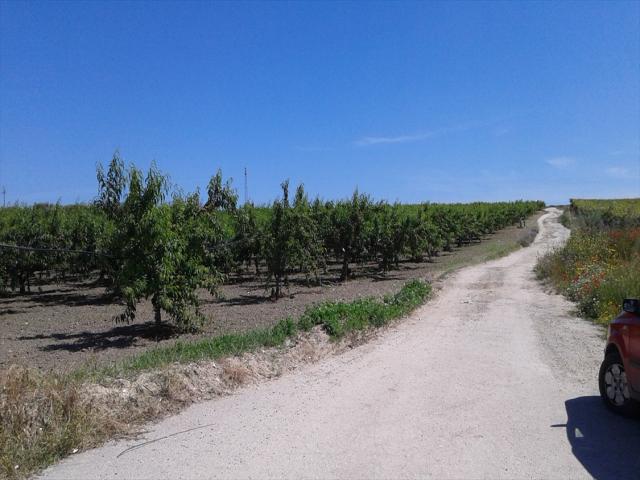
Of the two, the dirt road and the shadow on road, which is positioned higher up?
the dirt road

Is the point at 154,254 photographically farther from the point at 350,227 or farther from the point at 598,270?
the point at 350,227

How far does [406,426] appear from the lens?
229 inches

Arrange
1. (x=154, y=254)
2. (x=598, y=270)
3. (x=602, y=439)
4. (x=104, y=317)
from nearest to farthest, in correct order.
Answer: (x=602, y=439)
(x=154, y=254)
(x=598, y=270)
(x=104, y=317)

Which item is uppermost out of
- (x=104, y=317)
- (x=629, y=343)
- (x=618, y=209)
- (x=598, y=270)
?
(x=618, y=209)

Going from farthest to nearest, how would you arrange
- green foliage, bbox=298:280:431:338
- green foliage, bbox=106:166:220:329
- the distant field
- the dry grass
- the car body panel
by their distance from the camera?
the distant field, green foliage, bbox=106:166:220:329, green foliage, bbox=298:280:431:338, the car body panel, the dry grass

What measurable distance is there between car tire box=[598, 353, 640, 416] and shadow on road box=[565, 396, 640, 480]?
0.34ft

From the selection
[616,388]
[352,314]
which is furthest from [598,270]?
[616,388]

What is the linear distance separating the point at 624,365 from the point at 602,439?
2.98ft

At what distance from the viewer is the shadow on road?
4805mm

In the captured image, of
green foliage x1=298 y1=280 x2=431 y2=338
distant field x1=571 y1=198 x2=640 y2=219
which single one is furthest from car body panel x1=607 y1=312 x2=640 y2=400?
distant field x1=571 y1=198 x2=640 y2=219

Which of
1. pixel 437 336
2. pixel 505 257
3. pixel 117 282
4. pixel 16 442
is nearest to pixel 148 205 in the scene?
pixel 117 282

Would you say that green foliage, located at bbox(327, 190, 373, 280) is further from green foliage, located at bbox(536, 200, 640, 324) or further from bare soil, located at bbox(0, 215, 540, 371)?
green foliage, located at bbox(536, 200, 640, 324)

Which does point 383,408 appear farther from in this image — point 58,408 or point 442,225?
point 442,225

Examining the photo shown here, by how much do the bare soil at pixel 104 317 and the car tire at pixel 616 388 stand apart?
638 cm
